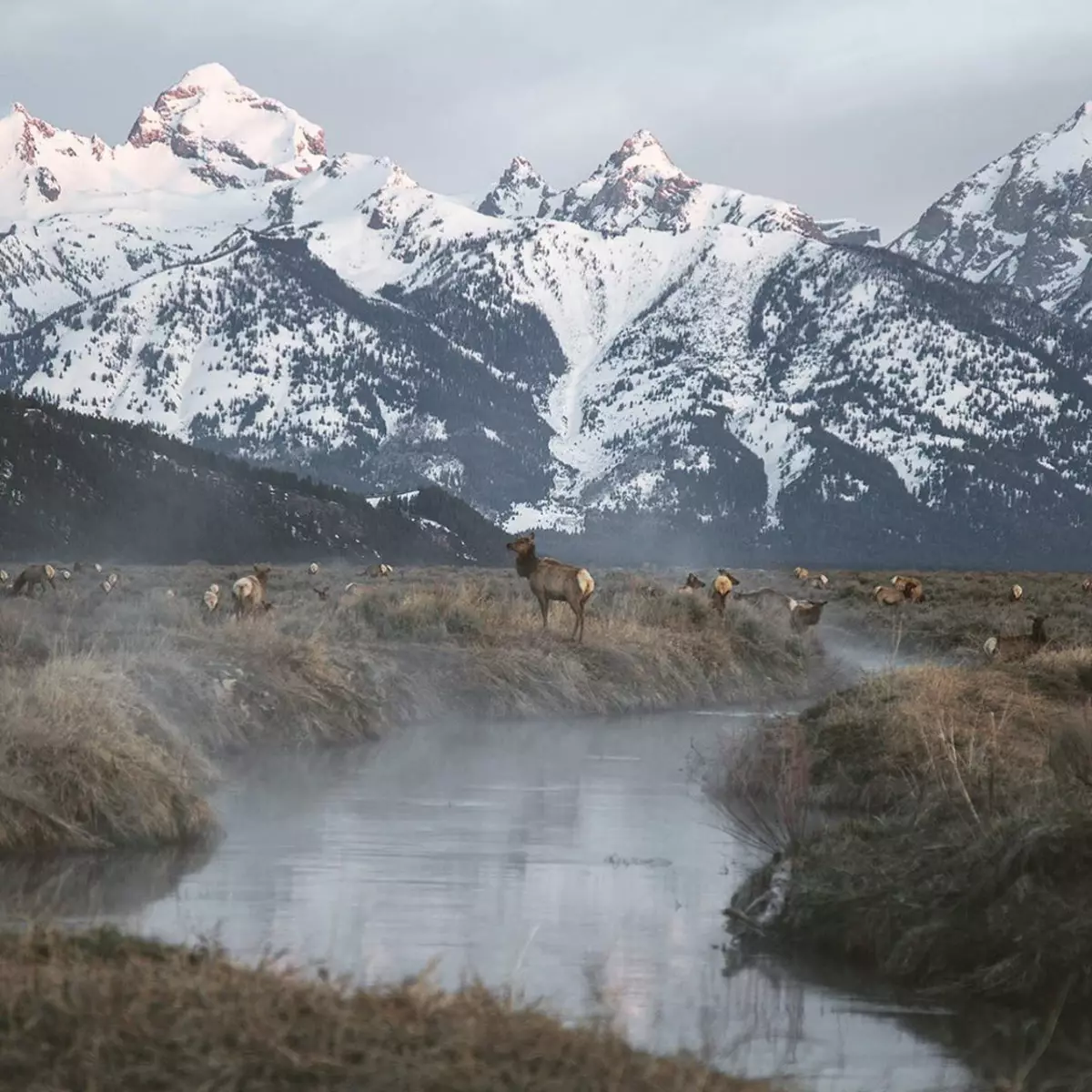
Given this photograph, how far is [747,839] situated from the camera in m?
16.4

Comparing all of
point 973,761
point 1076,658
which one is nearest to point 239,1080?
point 973,761

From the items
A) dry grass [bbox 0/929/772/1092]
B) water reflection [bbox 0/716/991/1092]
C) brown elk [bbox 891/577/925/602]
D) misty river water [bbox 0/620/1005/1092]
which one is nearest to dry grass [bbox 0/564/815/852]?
misty river water [bbox 0/620/1005/1092]

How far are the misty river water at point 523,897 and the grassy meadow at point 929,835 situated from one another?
0.46 m

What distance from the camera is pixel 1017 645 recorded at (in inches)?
1249

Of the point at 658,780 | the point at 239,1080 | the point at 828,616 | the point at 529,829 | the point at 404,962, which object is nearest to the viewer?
the point at 239,1080

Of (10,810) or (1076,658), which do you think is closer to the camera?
(10,810)

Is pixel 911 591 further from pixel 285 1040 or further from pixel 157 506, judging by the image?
pixel 157 506

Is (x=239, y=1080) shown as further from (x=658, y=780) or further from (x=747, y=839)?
(x=658, y=780)

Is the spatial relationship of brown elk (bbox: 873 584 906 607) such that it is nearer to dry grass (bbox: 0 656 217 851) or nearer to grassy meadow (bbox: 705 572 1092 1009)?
grassy meadow (bbox: 705 572 1092 1009)

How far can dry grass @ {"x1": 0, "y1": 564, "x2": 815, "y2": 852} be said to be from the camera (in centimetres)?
1683

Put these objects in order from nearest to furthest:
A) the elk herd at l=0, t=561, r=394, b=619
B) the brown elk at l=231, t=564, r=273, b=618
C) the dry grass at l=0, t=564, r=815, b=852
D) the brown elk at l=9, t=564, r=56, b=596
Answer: the dry grass at l=0, t=564, r=815, b=852, the brown elk at l=231, t=564, r=273, b=618, the elk herd at l=0, t=561, r=394, b=619, the brown elk at l=9, t=564, r=56, b=596

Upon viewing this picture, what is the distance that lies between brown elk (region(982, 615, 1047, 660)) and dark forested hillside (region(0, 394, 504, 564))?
316 feet

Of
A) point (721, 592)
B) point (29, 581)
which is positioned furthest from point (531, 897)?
point (29, 581)

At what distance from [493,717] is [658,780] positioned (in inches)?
295
